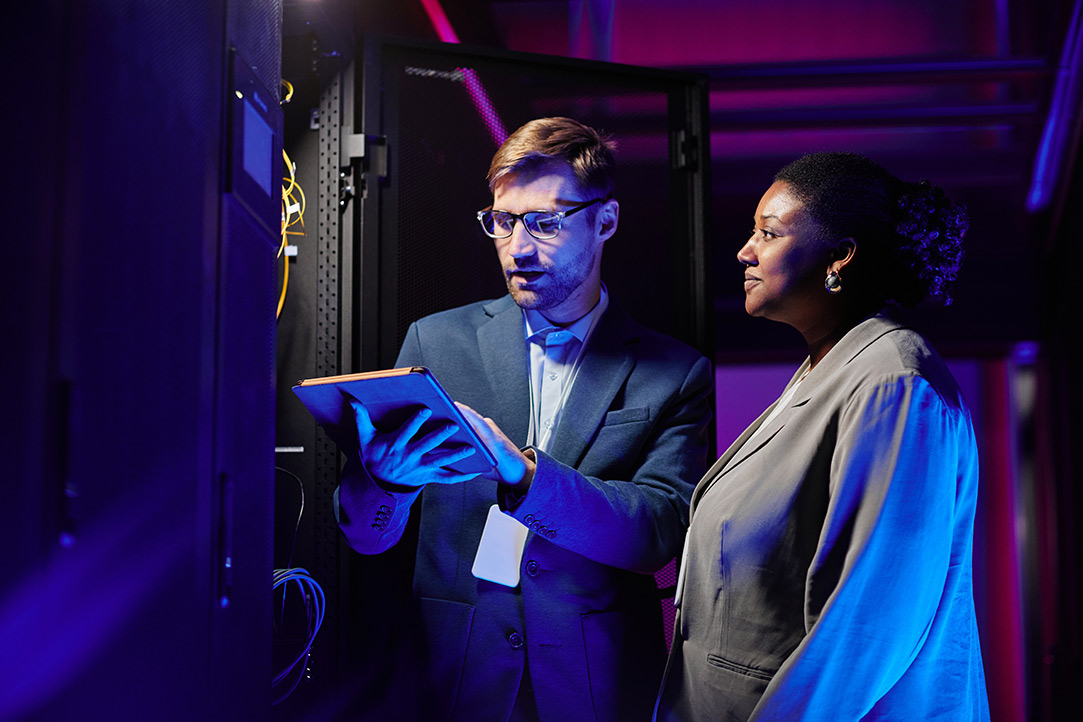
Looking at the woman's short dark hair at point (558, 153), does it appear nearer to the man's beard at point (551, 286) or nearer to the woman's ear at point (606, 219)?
the woman's ear at point (606, 219)

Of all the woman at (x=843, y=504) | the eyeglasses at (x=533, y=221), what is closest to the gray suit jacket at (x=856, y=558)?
the woman at (x=843, y=504)

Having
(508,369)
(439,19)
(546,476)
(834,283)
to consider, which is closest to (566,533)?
(546,476)

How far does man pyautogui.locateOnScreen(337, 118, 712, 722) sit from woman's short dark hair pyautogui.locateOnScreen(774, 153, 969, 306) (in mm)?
545

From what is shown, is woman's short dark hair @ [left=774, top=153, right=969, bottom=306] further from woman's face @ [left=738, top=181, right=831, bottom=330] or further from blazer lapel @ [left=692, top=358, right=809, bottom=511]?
blazer lapel @ [left=692, top=358, right=809, bottom=511]

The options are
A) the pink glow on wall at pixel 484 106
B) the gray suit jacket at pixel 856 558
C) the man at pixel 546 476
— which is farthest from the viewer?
the pink glow on wall at pixel 484 106

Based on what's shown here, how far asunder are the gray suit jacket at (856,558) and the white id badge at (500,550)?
0.49 metres

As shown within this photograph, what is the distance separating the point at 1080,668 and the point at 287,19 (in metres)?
5.51

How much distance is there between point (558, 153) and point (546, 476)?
2.65 feet

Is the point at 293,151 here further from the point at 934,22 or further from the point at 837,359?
the point at 934,22

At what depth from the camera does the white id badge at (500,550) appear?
1892 mm

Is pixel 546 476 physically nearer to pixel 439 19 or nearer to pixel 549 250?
pixel 549 250

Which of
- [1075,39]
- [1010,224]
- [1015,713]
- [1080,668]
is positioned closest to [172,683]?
[1075,39]

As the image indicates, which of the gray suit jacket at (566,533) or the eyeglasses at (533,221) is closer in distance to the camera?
the gray suit jacket at (566,533)

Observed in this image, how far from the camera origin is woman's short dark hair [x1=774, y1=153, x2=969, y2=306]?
1.65m
